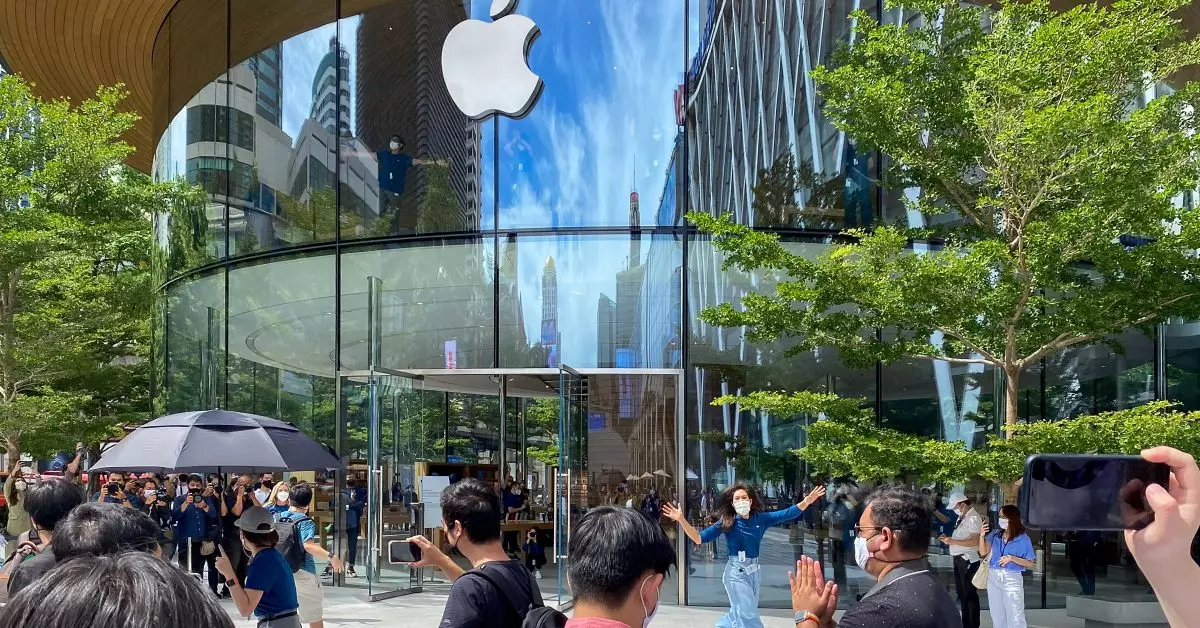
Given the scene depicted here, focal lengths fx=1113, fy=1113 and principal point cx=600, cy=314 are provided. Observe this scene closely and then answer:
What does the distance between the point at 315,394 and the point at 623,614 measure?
1382 centimetres

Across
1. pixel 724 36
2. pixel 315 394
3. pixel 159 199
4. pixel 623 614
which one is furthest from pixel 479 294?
pixel 623 614

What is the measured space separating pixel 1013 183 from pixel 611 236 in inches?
224

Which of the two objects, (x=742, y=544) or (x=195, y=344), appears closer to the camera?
(x=742, y=544)

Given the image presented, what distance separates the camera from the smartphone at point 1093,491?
1688 mm

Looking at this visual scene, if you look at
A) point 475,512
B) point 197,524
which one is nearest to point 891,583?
point 475,512

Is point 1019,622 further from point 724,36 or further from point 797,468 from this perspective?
point 724,36

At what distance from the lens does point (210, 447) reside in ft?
25.9

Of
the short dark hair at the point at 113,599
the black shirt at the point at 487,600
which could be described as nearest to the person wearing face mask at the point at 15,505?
the black shirt at the point at 487,600

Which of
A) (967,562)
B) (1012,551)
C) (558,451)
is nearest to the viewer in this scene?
(1012,551)

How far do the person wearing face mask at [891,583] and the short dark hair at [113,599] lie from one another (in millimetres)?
2593

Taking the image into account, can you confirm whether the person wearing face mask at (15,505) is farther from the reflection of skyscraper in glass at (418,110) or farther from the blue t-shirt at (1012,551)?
the blue t-shirt at (1012,551)

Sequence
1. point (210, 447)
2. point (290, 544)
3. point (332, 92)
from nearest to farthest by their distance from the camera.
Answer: point (290, 544), point (210, 447), point (332, 92)

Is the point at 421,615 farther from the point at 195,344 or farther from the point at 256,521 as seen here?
the point at 195,344

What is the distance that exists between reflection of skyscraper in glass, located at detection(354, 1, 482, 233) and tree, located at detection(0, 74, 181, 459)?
4102 mm
